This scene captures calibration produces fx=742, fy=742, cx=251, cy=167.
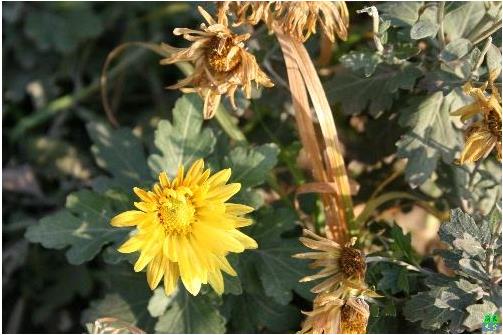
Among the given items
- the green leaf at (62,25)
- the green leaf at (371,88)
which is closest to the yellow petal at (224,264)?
the green leaf at (371,88)

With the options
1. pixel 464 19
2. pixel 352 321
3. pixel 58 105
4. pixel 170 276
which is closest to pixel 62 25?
pixel 58 105

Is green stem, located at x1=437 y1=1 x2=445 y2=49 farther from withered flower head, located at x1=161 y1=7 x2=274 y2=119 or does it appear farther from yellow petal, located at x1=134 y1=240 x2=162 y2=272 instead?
yellow petal, located at x1=134 y1=240 x2=162 y2=272

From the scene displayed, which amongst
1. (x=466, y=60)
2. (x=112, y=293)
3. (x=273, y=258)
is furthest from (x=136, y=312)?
(x=466, y=60)

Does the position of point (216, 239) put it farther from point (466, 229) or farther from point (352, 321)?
point (466, 229)

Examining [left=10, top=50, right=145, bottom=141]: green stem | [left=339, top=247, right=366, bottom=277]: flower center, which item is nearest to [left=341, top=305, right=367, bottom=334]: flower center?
[left=339, top=247, right=366, bottom=277]: flower center

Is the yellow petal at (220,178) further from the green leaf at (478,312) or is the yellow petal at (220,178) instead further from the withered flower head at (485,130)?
the green leaf at (478,312)

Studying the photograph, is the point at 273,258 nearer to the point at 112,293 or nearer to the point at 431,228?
the point at 112,293

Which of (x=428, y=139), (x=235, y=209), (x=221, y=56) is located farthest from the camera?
(x=428, y=139)
